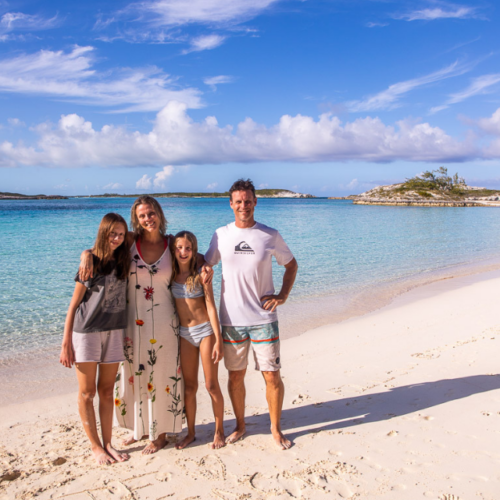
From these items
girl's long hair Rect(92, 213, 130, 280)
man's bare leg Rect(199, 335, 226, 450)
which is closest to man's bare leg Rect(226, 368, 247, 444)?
man's bare leg Rect(199, 335, 226, 450)

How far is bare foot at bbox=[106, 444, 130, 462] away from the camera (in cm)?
343

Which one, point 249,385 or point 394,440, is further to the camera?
point 249,385

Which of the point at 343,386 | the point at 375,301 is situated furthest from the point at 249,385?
the point at 375,301

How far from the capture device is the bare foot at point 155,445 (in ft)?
11.6

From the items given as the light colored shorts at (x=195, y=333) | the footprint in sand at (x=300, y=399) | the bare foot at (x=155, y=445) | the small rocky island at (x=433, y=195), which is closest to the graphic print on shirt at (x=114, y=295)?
the light colored shorts at (x=195, y=333)

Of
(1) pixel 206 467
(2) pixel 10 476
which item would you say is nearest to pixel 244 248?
(1) pixel 206 467

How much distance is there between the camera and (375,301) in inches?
395

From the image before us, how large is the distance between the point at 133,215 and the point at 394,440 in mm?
3056

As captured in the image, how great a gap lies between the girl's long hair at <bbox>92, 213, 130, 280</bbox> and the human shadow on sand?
79.9 inches

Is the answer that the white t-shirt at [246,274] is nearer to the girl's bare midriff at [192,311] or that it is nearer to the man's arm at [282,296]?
the man's arm at [282,296]

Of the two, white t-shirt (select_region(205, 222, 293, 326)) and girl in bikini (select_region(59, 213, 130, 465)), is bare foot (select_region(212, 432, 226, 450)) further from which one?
white t-shirt (select_region(205, 222, 293, 326))

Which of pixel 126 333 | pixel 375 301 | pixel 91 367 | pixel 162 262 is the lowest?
pixel 375 301

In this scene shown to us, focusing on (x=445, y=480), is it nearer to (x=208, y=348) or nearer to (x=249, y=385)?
(x=208, y=348)

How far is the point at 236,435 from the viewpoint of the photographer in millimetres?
3719
